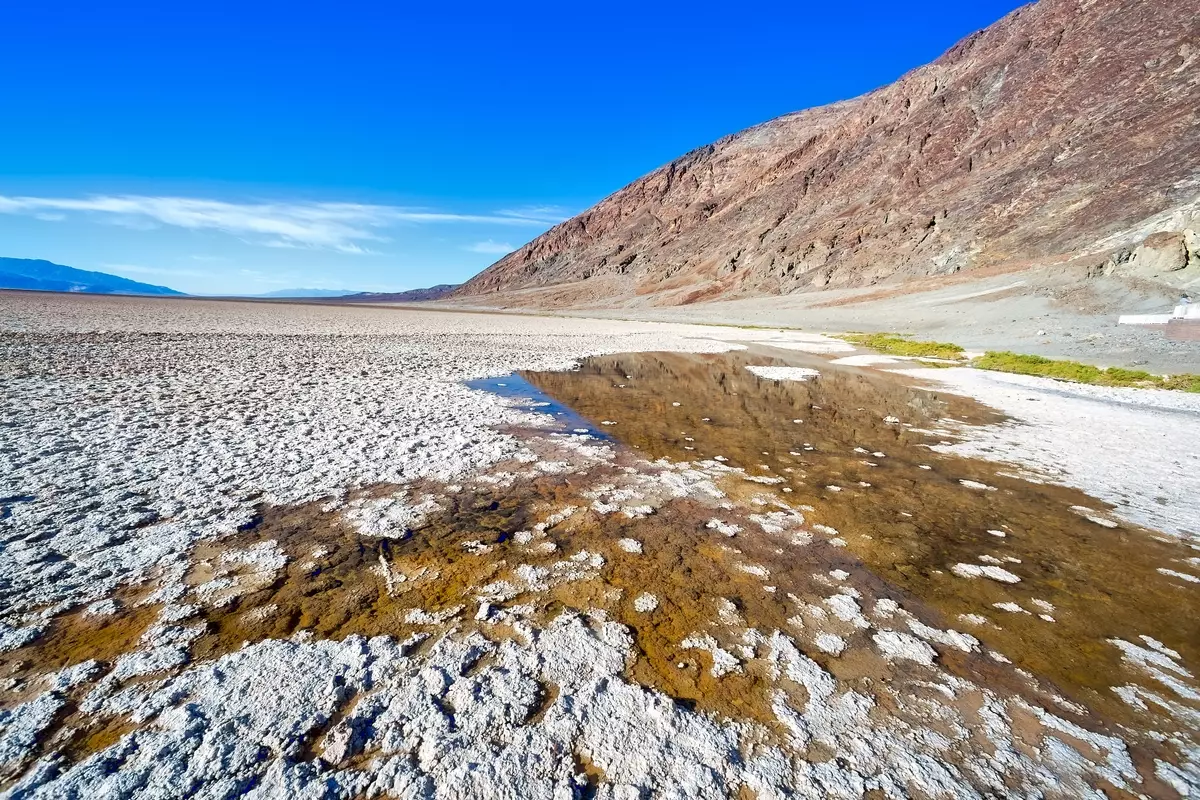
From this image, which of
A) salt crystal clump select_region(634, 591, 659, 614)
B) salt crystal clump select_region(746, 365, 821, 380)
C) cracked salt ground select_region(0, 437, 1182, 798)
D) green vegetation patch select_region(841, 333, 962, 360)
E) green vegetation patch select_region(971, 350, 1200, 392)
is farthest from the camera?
green vegetation patch select_region(841, 333, 962, 360)

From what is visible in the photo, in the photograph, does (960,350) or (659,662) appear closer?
(659,662)

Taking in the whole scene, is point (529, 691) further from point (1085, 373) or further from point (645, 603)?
point (1085, 373)

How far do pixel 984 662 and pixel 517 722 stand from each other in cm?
299

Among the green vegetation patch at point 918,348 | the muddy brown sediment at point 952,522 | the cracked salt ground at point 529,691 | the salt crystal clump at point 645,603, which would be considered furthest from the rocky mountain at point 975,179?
the salt crystal clump at point 645,603

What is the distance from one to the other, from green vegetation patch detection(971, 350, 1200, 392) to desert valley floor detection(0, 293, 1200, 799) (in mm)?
8420

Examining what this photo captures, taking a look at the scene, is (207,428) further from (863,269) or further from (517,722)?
(863,269)

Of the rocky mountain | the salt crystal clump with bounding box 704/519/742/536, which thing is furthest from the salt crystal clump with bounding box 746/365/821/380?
the rocky mountain

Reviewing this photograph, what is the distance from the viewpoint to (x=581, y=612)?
148 inches

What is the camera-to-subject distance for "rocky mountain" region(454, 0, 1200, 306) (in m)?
43.6

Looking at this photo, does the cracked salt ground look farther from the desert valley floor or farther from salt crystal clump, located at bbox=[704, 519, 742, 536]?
salt crystal clump, located at bbox=[704, 519, 742, 536]

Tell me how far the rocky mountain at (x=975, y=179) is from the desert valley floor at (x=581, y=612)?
116 feet

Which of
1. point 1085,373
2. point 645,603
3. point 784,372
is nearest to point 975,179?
point 1085,373

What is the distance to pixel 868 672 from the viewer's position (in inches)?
127

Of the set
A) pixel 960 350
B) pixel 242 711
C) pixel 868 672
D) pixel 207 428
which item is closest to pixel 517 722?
pixel 242 711
